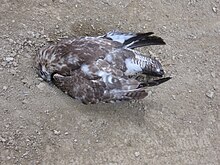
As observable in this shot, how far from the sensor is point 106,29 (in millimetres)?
5254

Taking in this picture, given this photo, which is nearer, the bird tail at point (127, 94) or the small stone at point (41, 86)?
the bird tail at point (127, 94)

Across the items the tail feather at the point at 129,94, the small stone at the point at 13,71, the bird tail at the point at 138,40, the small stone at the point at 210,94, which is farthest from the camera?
the small stone at the point at 210,94

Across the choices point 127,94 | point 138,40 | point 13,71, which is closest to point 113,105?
point 127,94

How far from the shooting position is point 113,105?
4891 mm

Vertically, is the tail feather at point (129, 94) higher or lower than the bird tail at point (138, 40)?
lower

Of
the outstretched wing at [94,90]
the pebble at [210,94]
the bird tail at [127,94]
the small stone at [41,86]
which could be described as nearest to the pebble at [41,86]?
the small stone at [41,86]

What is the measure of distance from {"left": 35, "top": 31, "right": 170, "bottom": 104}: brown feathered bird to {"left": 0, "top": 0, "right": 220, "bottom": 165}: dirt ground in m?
0.15

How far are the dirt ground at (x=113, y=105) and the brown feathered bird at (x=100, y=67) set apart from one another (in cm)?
15

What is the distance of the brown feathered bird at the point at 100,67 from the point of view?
462 cm

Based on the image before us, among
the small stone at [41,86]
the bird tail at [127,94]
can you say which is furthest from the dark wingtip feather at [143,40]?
the small stone at [41,86]

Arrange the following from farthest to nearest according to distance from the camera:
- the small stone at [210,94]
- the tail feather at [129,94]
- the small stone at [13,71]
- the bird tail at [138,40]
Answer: the small stone at [210,94]
the bird tail at [138,40]
the small stone at [13,71]
the tail feather at [129,94]

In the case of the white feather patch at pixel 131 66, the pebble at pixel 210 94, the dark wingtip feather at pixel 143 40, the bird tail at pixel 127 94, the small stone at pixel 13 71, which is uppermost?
the dark wingtip feather at pixel 143 40

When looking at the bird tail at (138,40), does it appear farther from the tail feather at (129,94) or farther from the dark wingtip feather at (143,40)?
the tail feather at (129,94)

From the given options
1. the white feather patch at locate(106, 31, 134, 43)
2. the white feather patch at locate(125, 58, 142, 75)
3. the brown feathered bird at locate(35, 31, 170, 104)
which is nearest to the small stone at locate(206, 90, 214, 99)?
the brown feathered bird at locate(35, 31, 170, 104)
